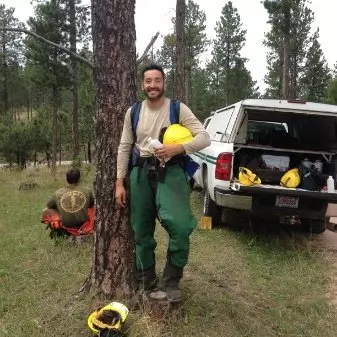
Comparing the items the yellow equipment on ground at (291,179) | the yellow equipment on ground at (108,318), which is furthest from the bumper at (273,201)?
the yellow equipment on ground at (108,318)

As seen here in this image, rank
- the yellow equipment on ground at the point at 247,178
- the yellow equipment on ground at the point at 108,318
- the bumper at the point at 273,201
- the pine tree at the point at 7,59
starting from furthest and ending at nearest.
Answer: the pine tree at the point at 7,59 < the yellow equipment on ground at the point at 247,178 < the bumper at the point at 273,201 < the yellow equipment on ground at the point at 108,318

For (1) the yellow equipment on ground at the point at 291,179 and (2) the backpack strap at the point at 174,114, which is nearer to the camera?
(2) the backpack strap at the point at 174,114

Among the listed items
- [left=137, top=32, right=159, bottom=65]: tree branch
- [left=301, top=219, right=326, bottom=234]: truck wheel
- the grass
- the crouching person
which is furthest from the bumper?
[left=137, top=32, right=159, bottom=65]: tree branch

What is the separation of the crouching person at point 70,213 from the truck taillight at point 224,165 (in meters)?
1.89

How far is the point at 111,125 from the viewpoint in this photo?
373 centimetres

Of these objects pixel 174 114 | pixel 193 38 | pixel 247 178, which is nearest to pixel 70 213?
pixel 247 178

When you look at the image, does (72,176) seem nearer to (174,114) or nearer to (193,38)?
(174,114)

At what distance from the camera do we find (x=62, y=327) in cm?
349

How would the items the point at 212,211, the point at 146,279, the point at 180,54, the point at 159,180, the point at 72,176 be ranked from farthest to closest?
the point at 180,54
the point at 212,211
the point at 72,176
the point at 146,279
the point at 159,180

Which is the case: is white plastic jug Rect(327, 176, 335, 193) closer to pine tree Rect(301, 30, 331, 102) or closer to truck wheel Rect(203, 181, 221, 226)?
truck wheel Rect(203, 181, 221, 226)

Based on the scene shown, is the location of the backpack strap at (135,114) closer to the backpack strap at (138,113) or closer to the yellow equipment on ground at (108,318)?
the backpack strap at (138,113)

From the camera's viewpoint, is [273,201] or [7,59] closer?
[273,201]

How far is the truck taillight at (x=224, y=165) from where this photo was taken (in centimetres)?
625

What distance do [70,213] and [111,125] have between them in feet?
9.31
